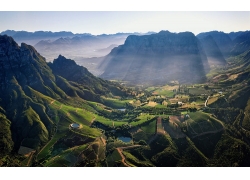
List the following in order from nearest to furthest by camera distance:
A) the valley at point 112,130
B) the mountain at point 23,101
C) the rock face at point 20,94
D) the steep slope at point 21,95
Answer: the valley at point 112,130, the mountain at point 23,101, the steep slope at point 21,95, the rock face at point 20,94

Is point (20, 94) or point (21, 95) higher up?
point (20, 94)

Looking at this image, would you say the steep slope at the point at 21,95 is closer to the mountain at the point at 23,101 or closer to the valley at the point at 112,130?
the mountain at the point at 23,101

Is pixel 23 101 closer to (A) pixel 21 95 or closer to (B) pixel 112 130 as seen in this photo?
(A) pixel 21 95

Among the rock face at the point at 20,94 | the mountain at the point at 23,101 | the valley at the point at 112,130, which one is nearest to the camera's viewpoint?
the valley at the point at 112,130

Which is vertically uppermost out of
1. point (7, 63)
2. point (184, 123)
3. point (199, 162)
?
point (7, 63)

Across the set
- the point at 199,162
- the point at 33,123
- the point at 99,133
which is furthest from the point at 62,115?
the point at 199,162

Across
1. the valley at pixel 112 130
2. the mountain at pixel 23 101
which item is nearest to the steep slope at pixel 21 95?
the mountain at pixel 23 101

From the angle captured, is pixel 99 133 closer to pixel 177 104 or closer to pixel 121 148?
pixel 121 148

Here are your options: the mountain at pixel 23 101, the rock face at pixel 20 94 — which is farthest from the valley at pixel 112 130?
the mountain at pixel 23 101

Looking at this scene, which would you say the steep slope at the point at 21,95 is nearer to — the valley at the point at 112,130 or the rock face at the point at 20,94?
the rock face at the point at 20,94

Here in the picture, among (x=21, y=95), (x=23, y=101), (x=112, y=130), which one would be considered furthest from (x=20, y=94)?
(x=112, y=130)

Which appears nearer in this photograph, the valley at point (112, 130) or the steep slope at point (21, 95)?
the valley at point (112, 130)
